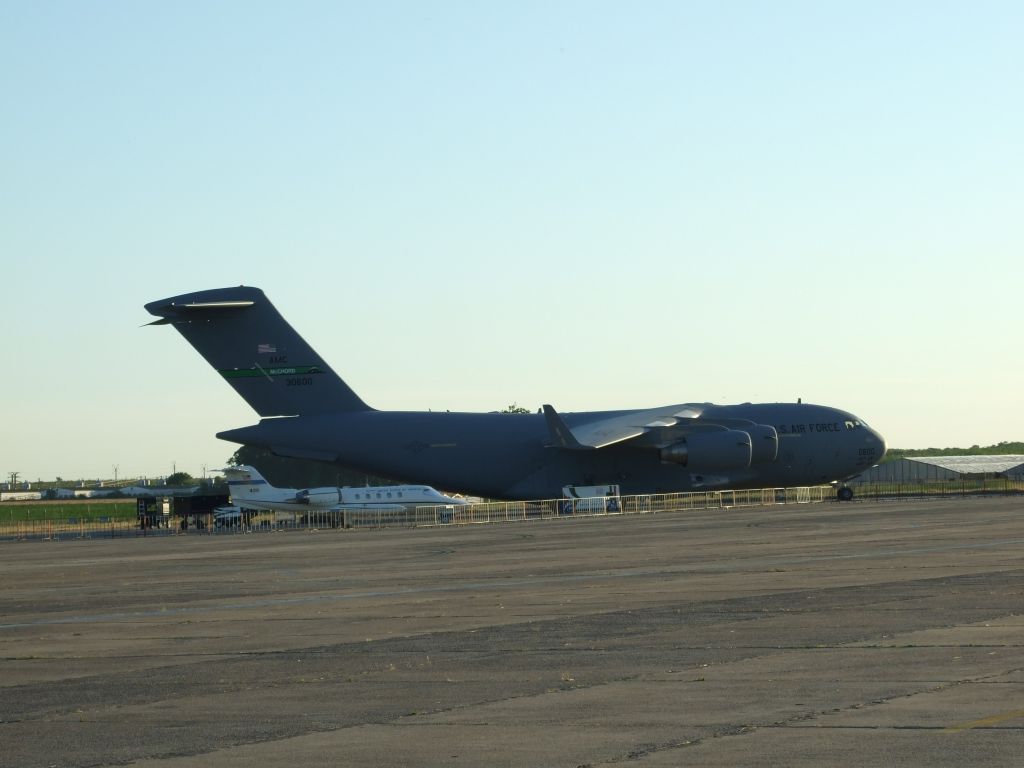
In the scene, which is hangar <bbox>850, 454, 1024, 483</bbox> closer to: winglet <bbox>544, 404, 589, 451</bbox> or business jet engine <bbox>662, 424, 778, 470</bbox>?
business jet engine <bbox>662, 424, 778, 470</bbox>

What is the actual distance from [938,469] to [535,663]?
154m

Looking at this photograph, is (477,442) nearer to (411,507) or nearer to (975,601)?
(411,507)

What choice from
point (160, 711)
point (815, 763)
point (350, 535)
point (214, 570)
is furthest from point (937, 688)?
point (350, 535)

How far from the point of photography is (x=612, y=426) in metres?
77.3

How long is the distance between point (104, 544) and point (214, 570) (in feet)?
71.8

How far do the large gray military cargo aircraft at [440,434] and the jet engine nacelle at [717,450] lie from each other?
0.05m

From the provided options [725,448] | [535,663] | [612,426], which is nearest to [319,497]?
[612,426]

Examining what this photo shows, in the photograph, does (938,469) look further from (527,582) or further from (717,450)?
(527,582)

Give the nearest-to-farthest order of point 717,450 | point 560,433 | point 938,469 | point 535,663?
point 535,663
point 560,433
point 717,450
point 938,469

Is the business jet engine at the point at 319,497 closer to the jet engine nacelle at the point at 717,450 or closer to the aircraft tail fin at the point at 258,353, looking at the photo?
the aircraft tail fin at the point at 258,353

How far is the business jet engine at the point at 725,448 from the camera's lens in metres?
76.5

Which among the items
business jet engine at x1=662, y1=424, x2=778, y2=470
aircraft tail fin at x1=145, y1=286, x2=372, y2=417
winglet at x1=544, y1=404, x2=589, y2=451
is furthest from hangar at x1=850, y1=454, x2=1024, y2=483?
aircraft tail fin at x1=145, y1=286, x2=372, y2=417

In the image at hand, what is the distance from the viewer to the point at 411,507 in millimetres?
73812

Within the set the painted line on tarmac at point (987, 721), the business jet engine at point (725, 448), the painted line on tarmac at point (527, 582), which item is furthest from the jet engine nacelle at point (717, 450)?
the painted line on tarmac at point (987, 721)
